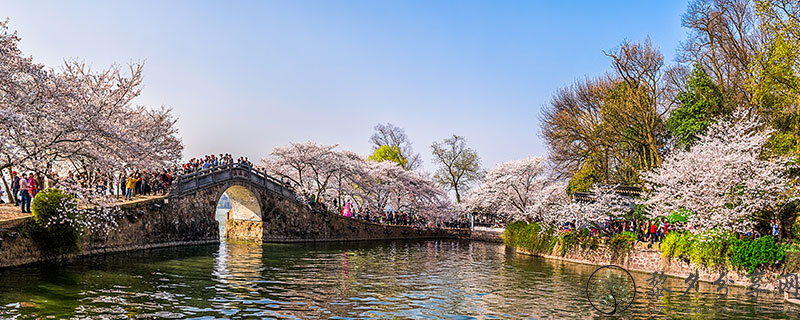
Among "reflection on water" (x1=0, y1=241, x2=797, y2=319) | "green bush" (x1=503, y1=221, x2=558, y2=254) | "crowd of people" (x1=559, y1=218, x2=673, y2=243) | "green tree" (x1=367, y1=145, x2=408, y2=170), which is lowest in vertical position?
"reflection on water" (x1=0, y1=241, x2=797, y2=319)

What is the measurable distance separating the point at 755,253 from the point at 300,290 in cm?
1892

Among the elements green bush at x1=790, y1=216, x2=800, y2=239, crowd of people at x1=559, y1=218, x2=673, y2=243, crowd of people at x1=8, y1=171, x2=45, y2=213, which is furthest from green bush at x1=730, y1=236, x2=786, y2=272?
crowd of people at x1=8, y1=171, x2=45, y2=213

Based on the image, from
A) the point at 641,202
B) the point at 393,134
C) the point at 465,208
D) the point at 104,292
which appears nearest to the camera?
the point at 104,292

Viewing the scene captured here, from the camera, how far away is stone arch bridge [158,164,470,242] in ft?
113

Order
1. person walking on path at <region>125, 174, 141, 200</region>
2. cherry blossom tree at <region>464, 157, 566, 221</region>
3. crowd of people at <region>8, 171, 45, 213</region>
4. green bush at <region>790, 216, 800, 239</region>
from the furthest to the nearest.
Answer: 1. cherry blossom tree at <region>464, 157, 566, 221</region>
2. person walking on path at <region>125, 174, 141, 200</region>
3. green bush at <region>790, 216, 800, 239</region>
4. crowd of people at <region>8, 171, 45, 213</region>

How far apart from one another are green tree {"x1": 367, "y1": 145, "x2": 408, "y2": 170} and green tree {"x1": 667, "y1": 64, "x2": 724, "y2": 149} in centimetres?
3446

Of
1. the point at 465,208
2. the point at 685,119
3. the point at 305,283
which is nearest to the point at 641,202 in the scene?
the point at 685,119

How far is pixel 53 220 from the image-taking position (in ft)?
70.2

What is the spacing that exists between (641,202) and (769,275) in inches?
470

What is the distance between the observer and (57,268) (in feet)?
67.3

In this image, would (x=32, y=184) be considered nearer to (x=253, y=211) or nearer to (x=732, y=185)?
(x=253, y=211)

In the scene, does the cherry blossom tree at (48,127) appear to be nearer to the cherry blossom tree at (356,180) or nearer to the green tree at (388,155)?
the cherry blossom tree at (356,180)

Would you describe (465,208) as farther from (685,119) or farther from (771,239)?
(771,239)

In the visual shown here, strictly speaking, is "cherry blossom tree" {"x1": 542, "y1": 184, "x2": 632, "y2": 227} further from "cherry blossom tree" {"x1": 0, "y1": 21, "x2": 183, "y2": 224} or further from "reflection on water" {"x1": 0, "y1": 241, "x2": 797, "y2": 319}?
"cherry blossom tree" {"x1": 0, "y1": 21, "x2": 183, "y2": 224}
